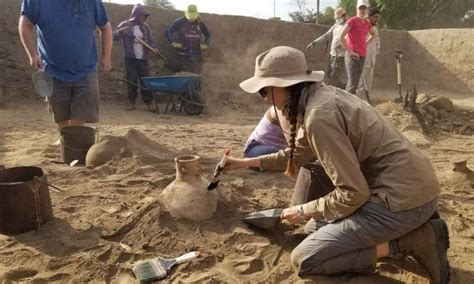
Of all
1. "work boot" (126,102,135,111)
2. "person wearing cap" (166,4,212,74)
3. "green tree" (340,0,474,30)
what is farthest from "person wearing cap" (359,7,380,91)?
"green tree" (340,0,474,30)

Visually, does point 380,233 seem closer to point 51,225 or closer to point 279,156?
point 279,156

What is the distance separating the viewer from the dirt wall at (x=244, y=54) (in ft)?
26.6

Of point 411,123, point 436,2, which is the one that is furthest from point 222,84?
point 436,2

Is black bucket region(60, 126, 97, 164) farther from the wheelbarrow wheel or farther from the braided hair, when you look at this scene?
the wheelbarrow wheel

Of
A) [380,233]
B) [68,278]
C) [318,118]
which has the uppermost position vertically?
[318,118]

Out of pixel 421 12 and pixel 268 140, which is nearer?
pixel 268 140

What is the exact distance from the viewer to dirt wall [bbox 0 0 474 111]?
8109 millimetres

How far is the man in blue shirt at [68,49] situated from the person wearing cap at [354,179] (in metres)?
2.58

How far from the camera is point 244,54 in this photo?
10.5 m

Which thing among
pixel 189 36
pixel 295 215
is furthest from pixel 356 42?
pixel 295 215

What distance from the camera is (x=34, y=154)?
4.71m

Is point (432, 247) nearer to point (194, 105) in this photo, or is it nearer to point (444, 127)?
point (444, 127)

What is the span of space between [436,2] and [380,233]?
69.8ft

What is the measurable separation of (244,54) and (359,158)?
8418 mm
